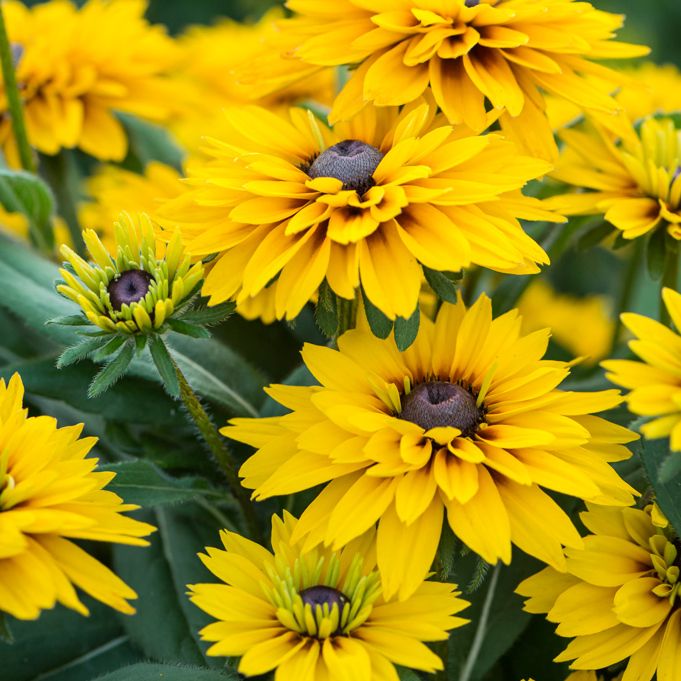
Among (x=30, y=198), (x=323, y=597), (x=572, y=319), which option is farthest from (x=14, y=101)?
(x=572, y=319)

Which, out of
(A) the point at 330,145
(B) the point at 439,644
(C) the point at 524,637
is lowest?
(C) the point at 524,637

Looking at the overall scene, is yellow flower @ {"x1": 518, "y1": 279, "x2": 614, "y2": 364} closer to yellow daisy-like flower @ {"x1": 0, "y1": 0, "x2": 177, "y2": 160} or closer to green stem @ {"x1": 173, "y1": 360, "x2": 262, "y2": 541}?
yellow daisy-like flower @ {"x1": 0, "y1": 0, "x2": 177, "y2": 160}

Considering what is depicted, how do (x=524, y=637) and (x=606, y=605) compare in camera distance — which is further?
(x=524, y=637)

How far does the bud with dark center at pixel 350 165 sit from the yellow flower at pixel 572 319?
2.49 ft

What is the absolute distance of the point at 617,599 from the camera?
0.68 metres

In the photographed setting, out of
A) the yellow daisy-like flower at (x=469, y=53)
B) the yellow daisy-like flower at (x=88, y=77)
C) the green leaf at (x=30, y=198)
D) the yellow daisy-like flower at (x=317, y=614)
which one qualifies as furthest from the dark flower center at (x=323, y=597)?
the yellow daisy-like flower at (x=88, y=77)

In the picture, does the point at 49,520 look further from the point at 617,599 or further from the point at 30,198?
the point at 30,198

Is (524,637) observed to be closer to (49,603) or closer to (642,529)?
(642,529)

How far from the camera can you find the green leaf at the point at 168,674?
0.71 meters

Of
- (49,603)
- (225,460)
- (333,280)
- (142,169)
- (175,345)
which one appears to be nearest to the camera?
(49,603)

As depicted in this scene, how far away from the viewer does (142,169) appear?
4.30 ft

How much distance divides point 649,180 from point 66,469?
51 cm

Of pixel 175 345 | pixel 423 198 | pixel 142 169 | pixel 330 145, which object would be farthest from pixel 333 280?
pixel 142 169

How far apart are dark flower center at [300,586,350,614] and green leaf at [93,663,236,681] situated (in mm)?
101
